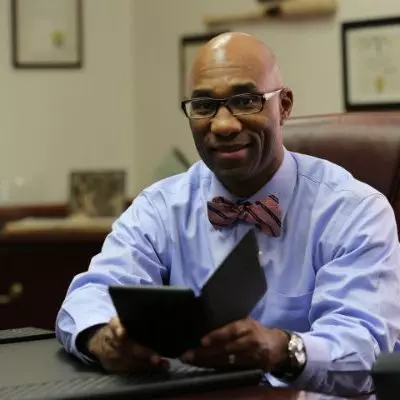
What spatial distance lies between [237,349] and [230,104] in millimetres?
501

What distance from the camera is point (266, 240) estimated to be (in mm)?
1499

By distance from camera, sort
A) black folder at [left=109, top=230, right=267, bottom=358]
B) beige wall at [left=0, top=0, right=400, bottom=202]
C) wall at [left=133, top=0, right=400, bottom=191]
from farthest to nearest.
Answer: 1. beige wall at [left=0, top=0, right=400, bottom=202]
2. wall at [left=133, top=0, right=400, bottom=191]
3. black folder at [left=109, top=230, right=267, bottom=358]

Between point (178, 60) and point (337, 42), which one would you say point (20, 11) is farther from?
point (337, 42)

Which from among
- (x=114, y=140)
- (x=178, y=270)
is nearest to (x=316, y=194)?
(x=178, y=270)

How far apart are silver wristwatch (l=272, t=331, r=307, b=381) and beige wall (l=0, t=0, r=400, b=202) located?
2076 millimetres

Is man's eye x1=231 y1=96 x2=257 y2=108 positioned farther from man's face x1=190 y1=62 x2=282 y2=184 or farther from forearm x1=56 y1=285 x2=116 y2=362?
forearm x1=56 y1=285 x2=116 y2=362

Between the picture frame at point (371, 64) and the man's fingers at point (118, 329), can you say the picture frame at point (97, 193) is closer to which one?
the picture frame at point (371, 64)

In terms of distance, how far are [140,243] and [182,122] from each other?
184 cm

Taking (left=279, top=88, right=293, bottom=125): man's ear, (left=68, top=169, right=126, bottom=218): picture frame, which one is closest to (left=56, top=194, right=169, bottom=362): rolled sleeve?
(left=279, top=88, right=293, bottom=125): man's ear

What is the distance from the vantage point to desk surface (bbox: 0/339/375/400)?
1.04m

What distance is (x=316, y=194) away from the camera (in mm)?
1525

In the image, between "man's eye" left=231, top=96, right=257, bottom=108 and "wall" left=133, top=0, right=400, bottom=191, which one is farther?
"wall" left=133, top=0, right=400, bottom=191

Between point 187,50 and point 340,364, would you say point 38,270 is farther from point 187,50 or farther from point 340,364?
point 340,364

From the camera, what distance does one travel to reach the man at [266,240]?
1.27 m
